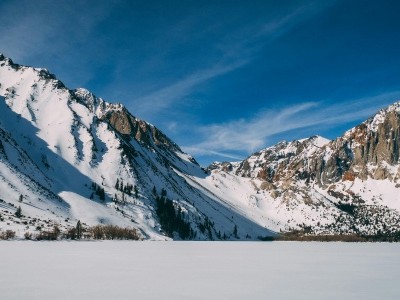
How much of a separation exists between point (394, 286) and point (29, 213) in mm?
147609

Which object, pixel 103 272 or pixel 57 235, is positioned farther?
pixel 57 235

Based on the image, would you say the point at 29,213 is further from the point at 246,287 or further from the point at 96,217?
the point at 246,287

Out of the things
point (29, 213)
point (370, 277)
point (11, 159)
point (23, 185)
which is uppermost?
point (11, 159)

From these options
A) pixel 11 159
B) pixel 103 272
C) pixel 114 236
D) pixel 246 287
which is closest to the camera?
pixel 246 287

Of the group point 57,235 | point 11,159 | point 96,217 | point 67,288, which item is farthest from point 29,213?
point 67,288

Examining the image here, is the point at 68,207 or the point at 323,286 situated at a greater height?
the point at 68,207

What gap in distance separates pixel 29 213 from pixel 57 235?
27198 mm

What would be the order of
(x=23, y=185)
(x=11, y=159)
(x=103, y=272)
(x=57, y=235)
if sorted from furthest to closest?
(x=11, y=159), (x=23, y=185), (x=57, y=235), (x=103, y=272)

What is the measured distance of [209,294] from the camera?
101 ft

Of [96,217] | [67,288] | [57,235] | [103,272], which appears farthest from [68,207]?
[67,288]

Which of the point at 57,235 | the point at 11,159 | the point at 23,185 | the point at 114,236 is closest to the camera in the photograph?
the point at 57,235

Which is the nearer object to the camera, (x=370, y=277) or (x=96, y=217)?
(x=370, y=277)

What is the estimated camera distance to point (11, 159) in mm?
196500

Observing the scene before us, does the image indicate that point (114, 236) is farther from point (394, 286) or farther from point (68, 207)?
point (394, 286)
